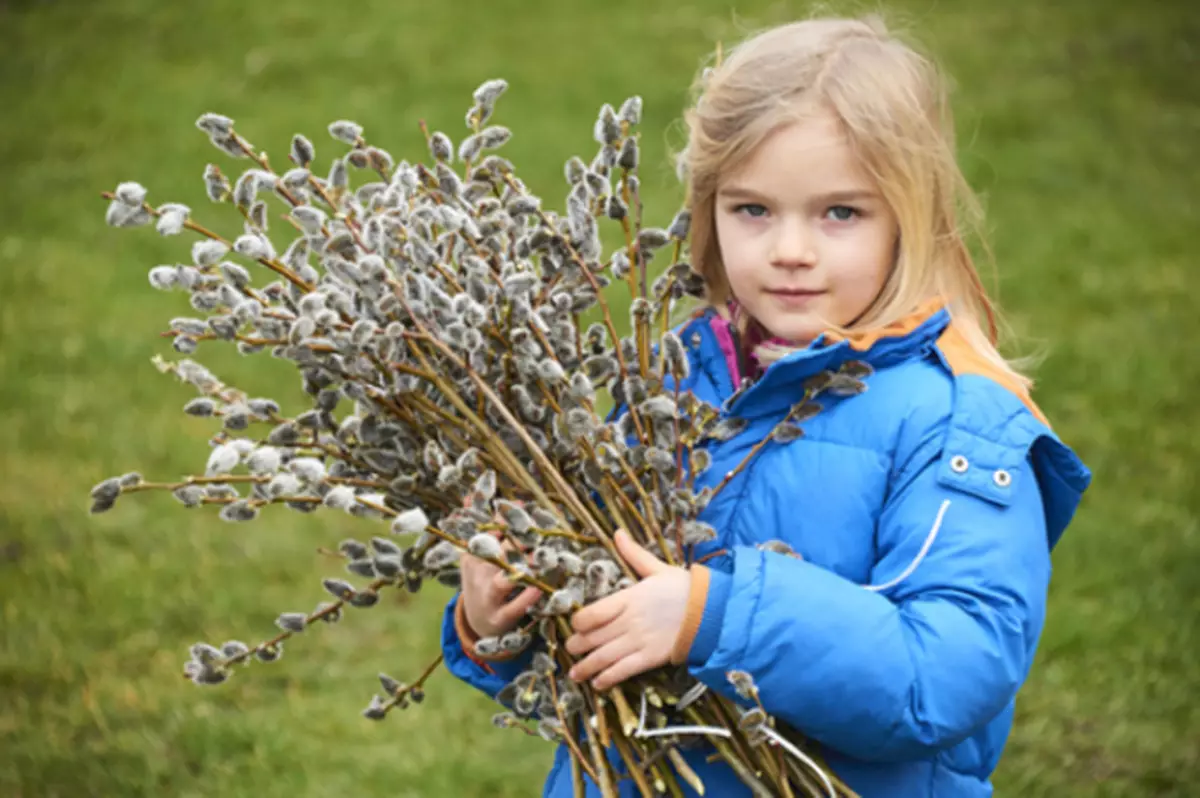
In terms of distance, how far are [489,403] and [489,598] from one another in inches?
10.1

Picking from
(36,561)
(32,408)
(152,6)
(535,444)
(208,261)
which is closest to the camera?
(208,261)

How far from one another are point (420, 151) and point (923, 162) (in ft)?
20.4

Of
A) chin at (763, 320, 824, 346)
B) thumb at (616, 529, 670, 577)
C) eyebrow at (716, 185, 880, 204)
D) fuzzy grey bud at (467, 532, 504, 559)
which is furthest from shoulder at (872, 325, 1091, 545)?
fuzzy grey bud at (467, 532, 504, 559)

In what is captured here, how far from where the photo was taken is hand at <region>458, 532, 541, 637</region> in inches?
74.6

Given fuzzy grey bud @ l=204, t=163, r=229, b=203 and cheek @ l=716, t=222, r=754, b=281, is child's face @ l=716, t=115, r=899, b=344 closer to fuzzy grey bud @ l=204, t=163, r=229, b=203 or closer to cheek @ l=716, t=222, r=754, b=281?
cheek @ l=716, t=222, r=754, b=281

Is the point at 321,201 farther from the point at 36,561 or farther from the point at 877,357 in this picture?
the point at 36,561

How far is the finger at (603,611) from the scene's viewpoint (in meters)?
1.77

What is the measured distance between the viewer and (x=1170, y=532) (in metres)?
4.69

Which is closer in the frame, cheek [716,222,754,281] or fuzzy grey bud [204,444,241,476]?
fuzzy grey bud [204,444,241,476]

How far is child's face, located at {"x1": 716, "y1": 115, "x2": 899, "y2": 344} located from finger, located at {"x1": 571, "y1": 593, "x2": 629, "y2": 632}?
0.45 m

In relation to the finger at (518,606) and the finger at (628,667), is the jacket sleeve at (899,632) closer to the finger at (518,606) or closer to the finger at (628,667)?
the finger at (628,667)

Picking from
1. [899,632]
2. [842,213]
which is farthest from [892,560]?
[842,213]

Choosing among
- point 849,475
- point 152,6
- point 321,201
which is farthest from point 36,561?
point 152,6

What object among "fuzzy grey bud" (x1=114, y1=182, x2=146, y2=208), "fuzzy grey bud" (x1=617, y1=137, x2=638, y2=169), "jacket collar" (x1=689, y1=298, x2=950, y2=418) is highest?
"fuzzy grey bud" (x1=114, y1=182, x2=146, y2=208)
